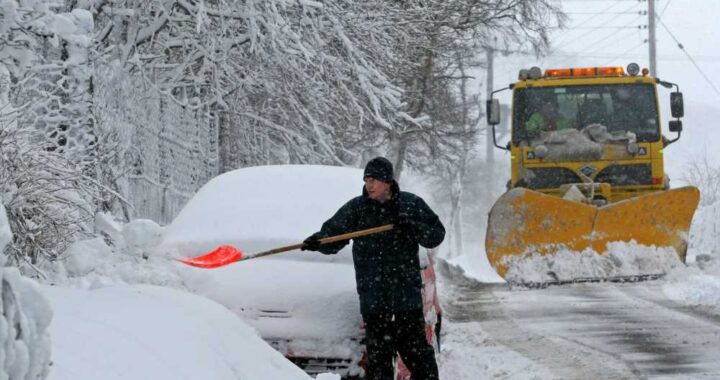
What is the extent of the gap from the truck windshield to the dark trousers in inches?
375

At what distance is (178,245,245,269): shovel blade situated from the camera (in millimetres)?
5965

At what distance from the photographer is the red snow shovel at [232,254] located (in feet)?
17.9

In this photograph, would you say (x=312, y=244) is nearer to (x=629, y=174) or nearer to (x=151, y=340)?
(x=151, y=340)

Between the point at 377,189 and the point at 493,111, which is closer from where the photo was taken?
the point at 377,189

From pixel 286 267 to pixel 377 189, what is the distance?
973 mm

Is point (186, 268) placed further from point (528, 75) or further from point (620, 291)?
point (528, 75)

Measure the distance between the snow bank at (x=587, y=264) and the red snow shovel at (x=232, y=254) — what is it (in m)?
7.28

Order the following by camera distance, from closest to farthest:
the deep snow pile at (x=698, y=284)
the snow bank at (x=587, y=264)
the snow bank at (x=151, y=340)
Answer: the snow bank at (x=151, y=340), the deep snow pile at (x=698, y=284), the snow bank at (x=587, y=264)

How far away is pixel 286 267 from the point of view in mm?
6219

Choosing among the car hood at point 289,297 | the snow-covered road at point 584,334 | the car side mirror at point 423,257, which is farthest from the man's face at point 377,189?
the snow-covered road at point 584,334

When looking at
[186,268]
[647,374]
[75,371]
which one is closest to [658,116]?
[647,374]

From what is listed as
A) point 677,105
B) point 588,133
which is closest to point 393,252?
point 677,105

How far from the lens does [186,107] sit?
40.1 feet

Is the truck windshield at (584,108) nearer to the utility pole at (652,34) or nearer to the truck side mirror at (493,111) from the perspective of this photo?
the truck side mirror at (493,111)
